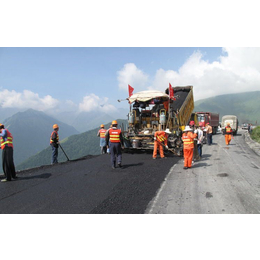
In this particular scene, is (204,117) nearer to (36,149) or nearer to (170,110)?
(170,110)

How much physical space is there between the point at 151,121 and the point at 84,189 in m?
6.15

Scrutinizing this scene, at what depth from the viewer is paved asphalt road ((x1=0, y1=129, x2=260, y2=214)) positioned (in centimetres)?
368

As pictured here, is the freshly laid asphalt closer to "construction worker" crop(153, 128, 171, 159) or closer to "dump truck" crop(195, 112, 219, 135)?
"construction worker" crop(153, 128, 171, 159)

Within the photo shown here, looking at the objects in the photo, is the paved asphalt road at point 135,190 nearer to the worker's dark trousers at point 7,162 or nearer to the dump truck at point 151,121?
the worker's dark trousers at point 7,162

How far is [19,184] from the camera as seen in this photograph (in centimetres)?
522

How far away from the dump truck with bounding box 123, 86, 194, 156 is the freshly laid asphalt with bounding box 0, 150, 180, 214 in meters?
2.26

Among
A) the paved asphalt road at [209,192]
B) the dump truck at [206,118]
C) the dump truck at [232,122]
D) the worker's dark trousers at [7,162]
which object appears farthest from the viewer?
the dump truck at [232,122]

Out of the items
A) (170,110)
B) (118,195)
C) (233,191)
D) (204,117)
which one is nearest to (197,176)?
(233,191)

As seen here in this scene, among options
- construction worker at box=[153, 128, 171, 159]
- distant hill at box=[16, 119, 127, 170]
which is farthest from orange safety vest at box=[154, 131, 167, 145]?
distant hill at box=[16, 119, 127, 170]

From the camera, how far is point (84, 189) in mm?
4680

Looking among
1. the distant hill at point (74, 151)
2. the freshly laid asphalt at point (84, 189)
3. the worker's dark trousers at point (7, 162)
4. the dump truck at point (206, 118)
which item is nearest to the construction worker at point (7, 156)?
the worker's dark trousers at point (7, 162)

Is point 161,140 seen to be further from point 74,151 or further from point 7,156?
point 74,151

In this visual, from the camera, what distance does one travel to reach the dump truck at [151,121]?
9.25 meters

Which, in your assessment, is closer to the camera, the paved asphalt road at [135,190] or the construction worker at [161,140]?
the paved asphalt road at [135,190]
